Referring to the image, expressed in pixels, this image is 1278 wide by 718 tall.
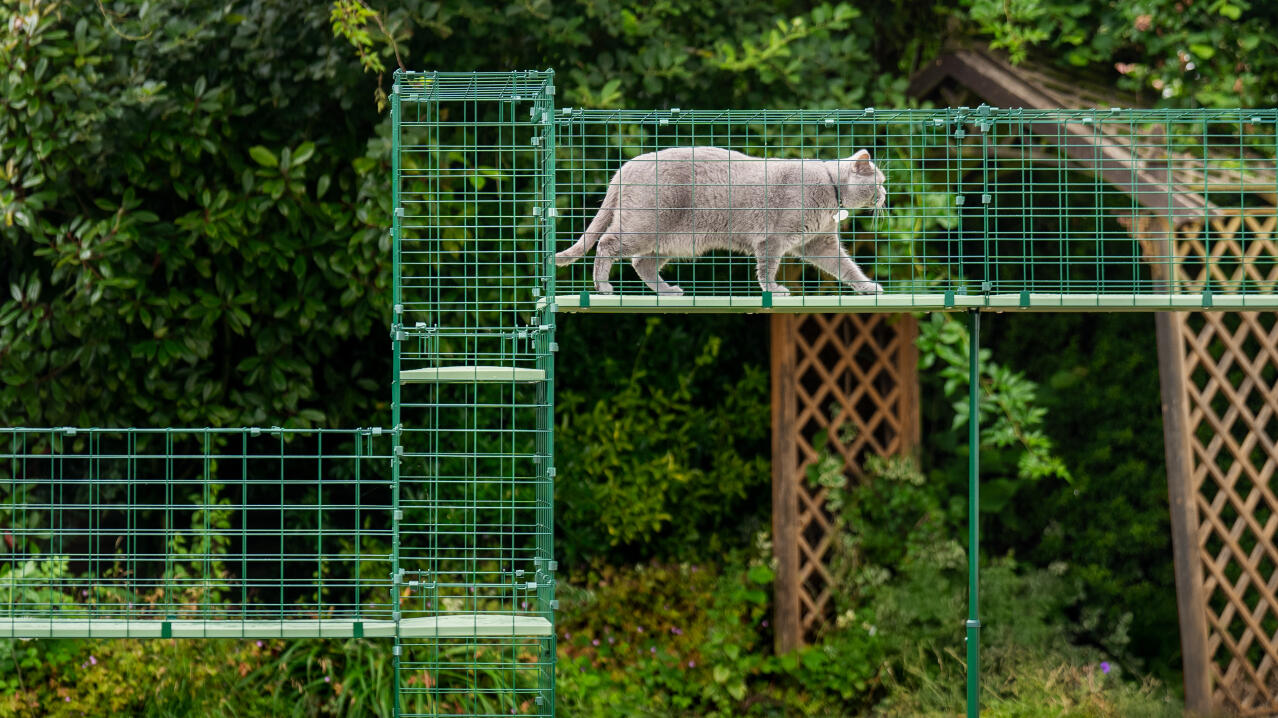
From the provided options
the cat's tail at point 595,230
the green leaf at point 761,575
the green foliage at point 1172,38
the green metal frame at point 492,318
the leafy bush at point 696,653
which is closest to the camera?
the green metal frame at point 492,318

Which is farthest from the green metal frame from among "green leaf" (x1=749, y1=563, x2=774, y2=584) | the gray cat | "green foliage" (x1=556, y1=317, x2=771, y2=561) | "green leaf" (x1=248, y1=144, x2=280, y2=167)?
"green leaf" (x1=749, y1=563, x2=774, y2=584)

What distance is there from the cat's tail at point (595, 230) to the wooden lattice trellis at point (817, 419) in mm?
2230

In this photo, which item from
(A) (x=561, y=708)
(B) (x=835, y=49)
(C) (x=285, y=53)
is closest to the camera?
(A) (x=561, y=708)

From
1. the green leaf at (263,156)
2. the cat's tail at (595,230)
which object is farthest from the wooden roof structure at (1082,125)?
the green leaf at (263,156)

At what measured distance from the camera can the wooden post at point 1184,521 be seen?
5.86 metres

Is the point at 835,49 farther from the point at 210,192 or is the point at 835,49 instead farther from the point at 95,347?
the point at 95,347

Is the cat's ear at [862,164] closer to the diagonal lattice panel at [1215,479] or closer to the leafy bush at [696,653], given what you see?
the diagonal lattice panel at [1215,479]

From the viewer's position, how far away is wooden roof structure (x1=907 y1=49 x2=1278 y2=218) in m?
5.93

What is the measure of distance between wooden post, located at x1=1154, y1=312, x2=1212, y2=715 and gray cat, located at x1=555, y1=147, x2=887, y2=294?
2.11 meters

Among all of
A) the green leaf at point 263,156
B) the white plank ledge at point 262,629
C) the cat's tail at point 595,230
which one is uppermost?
the green leaf at point 263,156

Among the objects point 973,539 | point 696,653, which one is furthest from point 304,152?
point 973,539

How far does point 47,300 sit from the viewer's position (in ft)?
21.4

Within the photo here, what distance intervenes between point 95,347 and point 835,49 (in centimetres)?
399

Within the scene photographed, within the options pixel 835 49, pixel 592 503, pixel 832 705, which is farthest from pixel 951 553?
→ pixel 835 49
